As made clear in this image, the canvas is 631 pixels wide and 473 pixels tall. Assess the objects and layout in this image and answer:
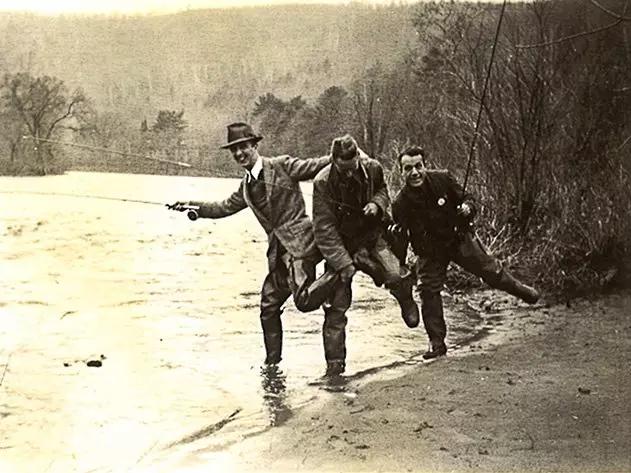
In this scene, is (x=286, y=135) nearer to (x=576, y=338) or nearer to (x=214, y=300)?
(x=214, y=300)

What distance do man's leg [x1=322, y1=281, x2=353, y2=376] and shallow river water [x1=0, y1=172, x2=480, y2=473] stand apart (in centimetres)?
4

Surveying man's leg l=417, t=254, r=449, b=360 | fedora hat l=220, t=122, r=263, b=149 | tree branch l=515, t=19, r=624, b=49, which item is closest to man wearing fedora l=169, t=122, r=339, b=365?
fedora hat l=220, t=122, r=263, b=149

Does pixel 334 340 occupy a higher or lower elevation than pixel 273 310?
lower

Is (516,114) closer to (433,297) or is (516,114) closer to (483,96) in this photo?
(483,96)

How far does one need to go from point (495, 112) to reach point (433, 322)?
965mm

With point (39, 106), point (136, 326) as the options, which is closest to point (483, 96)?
point (136, 326)

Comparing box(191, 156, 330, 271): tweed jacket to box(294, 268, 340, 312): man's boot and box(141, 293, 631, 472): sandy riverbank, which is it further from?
box(141, 293, 631, 472): sandy riverbank

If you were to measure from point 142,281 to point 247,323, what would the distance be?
492 millimetres

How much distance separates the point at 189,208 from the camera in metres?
4.21

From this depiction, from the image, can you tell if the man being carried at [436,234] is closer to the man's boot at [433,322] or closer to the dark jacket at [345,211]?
the man's boot at [433,322]

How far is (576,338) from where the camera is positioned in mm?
4258

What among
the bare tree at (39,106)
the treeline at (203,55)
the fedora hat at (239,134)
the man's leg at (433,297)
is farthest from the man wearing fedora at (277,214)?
the bare tree at (39,106)

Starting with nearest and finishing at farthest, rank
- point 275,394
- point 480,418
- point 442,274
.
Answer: point 480,418
point 275,394
point 442,274

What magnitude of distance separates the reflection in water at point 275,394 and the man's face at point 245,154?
2.89ft
